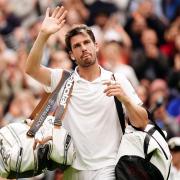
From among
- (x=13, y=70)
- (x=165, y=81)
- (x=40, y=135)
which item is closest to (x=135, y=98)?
(x=40, y=135)

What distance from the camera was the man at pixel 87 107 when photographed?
8312mm

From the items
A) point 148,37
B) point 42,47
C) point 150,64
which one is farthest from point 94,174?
point 148,37

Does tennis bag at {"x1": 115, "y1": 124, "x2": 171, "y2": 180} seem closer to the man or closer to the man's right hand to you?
the man

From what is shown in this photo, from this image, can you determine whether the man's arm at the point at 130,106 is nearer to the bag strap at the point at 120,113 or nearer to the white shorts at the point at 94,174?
the bag strap at the point at 120,113

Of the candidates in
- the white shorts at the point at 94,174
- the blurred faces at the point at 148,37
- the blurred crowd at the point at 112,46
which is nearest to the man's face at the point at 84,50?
the white shorts at the point at 94,174

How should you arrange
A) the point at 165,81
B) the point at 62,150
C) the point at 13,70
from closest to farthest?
the point at 62,150, the point at 165,81, the point at 13,70

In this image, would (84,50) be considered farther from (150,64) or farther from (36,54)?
(150,64)

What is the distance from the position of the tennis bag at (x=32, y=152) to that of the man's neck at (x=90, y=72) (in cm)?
54

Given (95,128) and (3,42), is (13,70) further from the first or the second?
(95,128)

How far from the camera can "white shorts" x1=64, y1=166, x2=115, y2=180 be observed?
829 cm

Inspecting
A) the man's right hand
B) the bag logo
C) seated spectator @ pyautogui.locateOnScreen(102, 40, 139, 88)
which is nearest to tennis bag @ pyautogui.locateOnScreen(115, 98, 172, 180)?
the man's right hand

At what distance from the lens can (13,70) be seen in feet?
49.0

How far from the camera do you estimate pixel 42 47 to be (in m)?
8.26

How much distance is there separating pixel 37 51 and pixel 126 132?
39.6 inches
